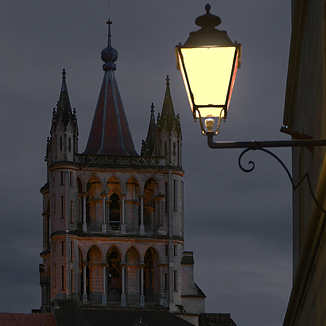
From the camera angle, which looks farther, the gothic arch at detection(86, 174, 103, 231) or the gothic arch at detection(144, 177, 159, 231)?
the gothic arch at detection(144, 177, 159, 231)

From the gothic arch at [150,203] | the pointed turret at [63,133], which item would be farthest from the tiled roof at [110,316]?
the pointed turret at [63,133]

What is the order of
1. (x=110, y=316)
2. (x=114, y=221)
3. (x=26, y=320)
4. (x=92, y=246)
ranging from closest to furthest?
(x=26, y=320) → (x=110, y=316) → (x=92, y=246) → (x=114, y=221)

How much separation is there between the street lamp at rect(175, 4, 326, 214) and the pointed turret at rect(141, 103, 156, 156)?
226ft

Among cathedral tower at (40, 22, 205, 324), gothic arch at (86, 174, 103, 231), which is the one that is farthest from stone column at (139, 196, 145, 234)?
gothic arch at (86, 174, 103, 231)

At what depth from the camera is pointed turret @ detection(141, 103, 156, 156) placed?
261 ft

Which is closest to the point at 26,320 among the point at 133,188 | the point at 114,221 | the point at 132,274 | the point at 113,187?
the point at 132,274

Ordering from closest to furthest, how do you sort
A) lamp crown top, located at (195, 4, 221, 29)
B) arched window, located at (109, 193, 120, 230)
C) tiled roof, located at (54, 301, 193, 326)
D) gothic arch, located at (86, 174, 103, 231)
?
1. lamp crown top, located at (195, 4, 221, 29)
2. tiled roof, located at (54, 301, 193, 326)
3. gothic arch, located at (86, 174, 103, 231)
4. arched window, located at (109, 193, 120, 230)

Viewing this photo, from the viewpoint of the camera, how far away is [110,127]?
7650 cm

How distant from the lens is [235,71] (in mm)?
10023

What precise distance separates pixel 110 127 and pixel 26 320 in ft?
53.2

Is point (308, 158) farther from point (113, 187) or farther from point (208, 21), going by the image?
point (113, 187)

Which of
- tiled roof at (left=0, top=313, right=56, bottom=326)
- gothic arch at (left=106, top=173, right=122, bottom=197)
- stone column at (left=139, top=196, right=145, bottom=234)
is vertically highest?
gothic arch at (left=106, top=173, right=122, bottom=197)

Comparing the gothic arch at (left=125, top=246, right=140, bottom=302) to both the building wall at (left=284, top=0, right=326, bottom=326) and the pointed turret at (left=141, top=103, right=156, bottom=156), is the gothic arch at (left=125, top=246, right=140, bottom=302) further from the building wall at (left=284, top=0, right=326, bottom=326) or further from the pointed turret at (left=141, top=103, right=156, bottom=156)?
the building wall at (left=284, top=0, right=326, bottom=326)

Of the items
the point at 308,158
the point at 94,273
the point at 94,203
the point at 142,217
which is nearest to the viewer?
the point at 308,158
